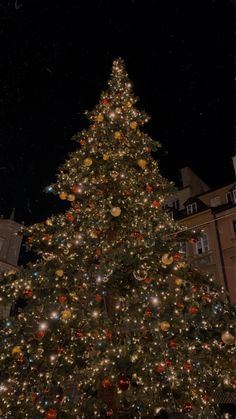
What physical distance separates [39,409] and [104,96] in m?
8.71

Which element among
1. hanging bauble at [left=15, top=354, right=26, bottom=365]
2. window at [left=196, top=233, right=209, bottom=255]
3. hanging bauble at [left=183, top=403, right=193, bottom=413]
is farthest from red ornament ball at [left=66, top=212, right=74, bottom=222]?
window at [left=196, top=233, right=209, bottom=255]

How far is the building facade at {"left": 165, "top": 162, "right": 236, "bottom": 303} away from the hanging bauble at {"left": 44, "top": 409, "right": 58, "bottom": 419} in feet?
37.1

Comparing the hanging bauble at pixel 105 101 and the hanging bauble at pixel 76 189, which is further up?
the hanging bauble at pixel 105 101

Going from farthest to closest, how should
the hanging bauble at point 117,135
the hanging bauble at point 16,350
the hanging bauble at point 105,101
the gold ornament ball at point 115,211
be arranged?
the hanging bauble at point 105,101, the hanging bauble at point 117,135, the gold ornament ball at point 115,211, the hanging bauble at point 16,350

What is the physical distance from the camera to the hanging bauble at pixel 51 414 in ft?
17.3

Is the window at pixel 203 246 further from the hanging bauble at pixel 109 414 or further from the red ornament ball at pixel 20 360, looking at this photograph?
the red ornament ball at pixel 20 360

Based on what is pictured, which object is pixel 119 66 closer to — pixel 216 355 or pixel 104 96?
pixel 104 96

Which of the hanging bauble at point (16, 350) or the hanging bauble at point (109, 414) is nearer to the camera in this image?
the hanging bauble at point (109, 414)

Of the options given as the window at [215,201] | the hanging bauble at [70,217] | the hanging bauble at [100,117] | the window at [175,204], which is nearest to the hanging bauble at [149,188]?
the hanging bauble at [70,217]

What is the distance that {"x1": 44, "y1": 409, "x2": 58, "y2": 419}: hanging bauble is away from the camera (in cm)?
527

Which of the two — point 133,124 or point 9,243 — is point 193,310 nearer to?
point 133,124

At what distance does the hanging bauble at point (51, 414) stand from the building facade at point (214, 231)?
1131cm

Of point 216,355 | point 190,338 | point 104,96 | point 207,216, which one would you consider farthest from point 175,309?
point 207,216

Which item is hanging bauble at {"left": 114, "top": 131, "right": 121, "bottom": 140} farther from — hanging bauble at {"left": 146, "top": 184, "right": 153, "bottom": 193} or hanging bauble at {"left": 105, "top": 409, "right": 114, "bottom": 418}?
hanging bauble at {"left": 105, "top": 409, "right": 114, "bottom": 418}
